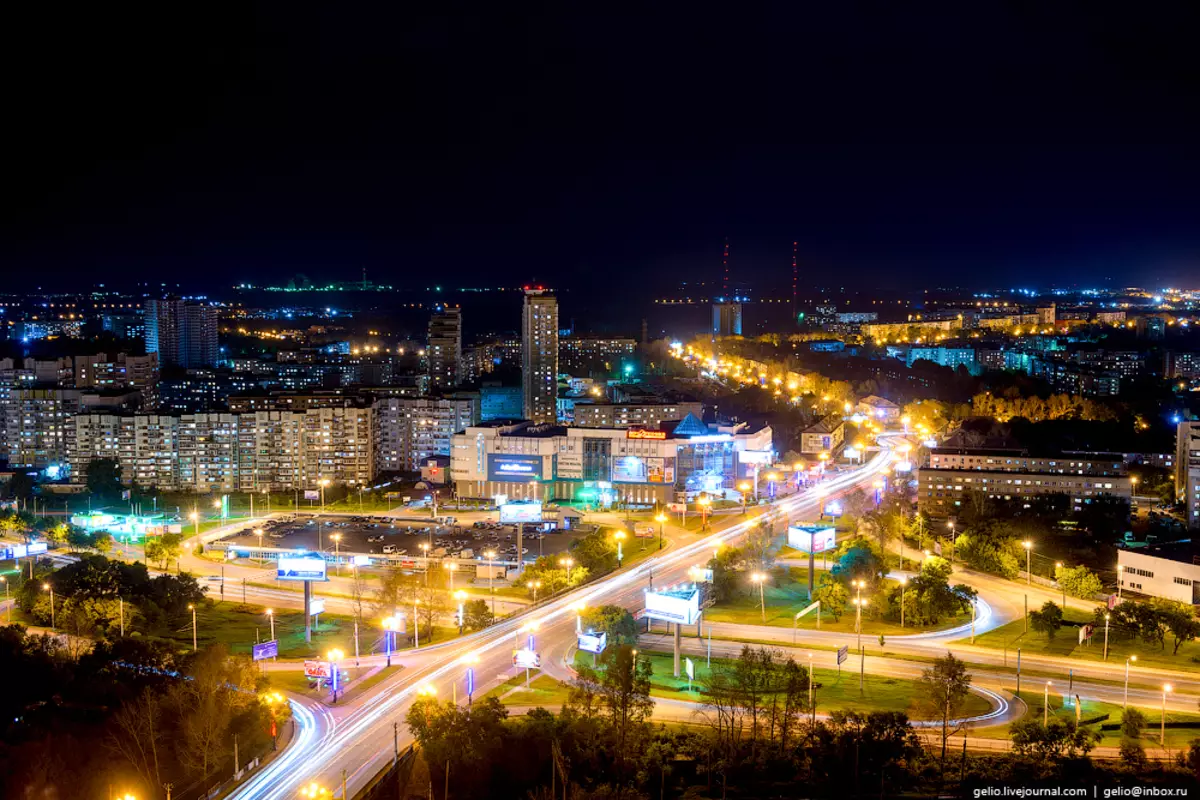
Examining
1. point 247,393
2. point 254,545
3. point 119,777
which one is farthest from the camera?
point 247,393

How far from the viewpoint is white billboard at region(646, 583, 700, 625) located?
1529 cm

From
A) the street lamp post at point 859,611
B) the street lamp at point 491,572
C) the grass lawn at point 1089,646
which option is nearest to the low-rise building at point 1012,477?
the street lamp post at point 859,611

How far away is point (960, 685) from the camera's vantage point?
13.3 meters

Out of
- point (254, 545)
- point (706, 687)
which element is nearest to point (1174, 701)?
point (706, 687)

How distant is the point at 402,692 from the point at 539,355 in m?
27.1

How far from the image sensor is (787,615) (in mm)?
18094

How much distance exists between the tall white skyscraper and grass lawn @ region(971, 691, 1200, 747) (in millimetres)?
28029

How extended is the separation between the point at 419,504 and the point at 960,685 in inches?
657

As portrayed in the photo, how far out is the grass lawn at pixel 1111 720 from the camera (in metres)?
12.8

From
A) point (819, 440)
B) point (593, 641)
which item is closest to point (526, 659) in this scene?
point (593, 641)

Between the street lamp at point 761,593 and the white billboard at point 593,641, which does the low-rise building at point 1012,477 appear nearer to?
the street lamp at point 761,593

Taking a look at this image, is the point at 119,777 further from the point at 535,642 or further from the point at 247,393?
the point at 247,393

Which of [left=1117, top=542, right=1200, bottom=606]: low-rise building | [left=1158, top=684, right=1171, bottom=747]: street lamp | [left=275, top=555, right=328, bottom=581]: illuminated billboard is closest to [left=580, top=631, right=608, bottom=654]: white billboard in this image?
[left=275, top=555, right=328, bottom=581]: illuminated billboard

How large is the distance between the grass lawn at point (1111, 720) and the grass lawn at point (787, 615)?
3.20m
